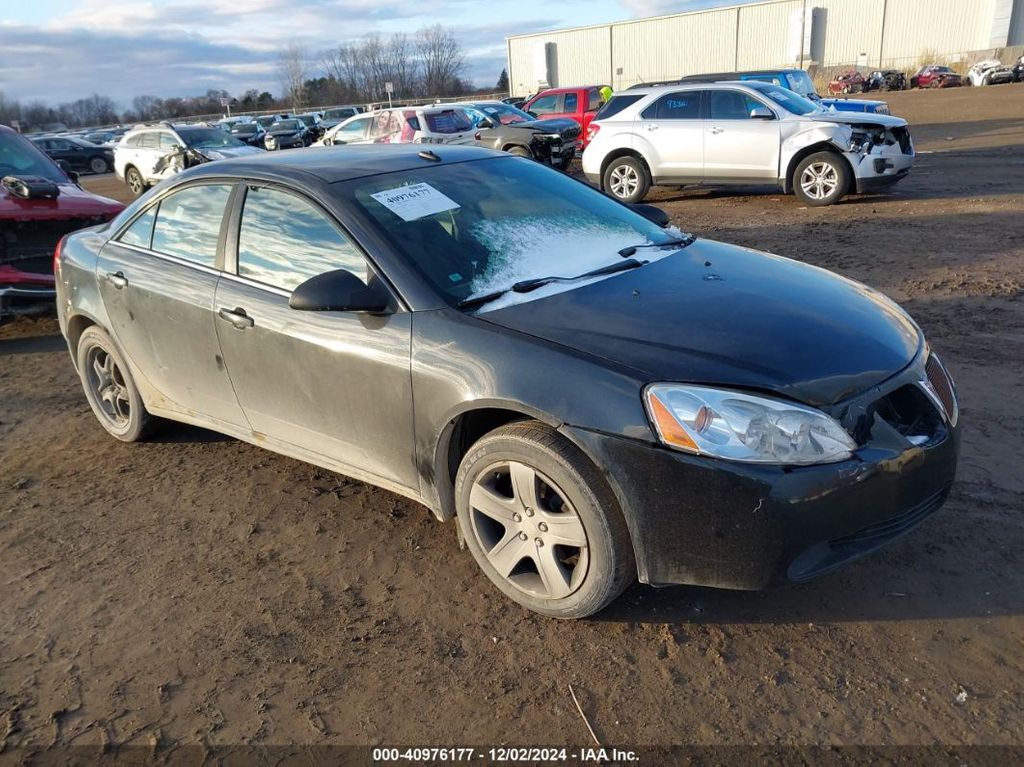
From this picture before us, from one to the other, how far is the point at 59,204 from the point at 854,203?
10102mm

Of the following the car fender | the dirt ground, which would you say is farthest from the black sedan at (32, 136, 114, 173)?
the dirt ground

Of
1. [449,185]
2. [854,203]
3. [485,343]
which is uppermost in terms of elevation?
[449,185]

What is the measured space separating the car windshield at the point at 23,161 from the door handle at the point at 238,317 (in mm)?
5859

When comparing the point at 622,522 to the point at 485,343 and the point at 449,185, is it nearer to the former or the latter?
the point at 485,343

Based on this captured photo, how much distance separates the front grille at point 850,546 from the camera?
255 centimetres

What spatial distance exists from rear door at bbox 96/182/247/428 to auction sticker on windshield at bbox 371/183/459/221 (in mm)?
908

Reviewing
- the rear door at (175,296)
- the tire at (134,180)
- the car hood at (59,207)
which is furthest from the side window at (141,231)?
the tire at (134,180)

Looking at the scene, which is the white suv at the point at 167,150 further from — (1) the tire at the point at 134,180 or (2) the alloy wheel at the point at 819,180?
(2) the alloy wheel at the point at 819,180

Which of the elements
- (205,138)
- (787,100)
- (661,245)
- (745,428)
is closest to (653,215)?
(661,245)

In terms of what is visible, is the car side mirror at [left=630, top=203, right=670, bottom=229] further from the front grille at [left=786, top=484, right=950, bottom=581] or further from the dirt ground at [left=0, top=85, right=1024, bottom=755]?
the front grille at [left=786, top=484, right=950, bottom=581]

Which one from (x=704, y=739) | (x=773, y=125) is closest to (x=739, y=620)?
(x=704, y=739)

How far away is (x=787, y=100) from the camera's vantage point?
1177cm

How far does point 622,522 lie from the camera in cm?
264

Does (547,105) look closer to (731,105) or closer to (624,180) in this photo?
(624,180)
